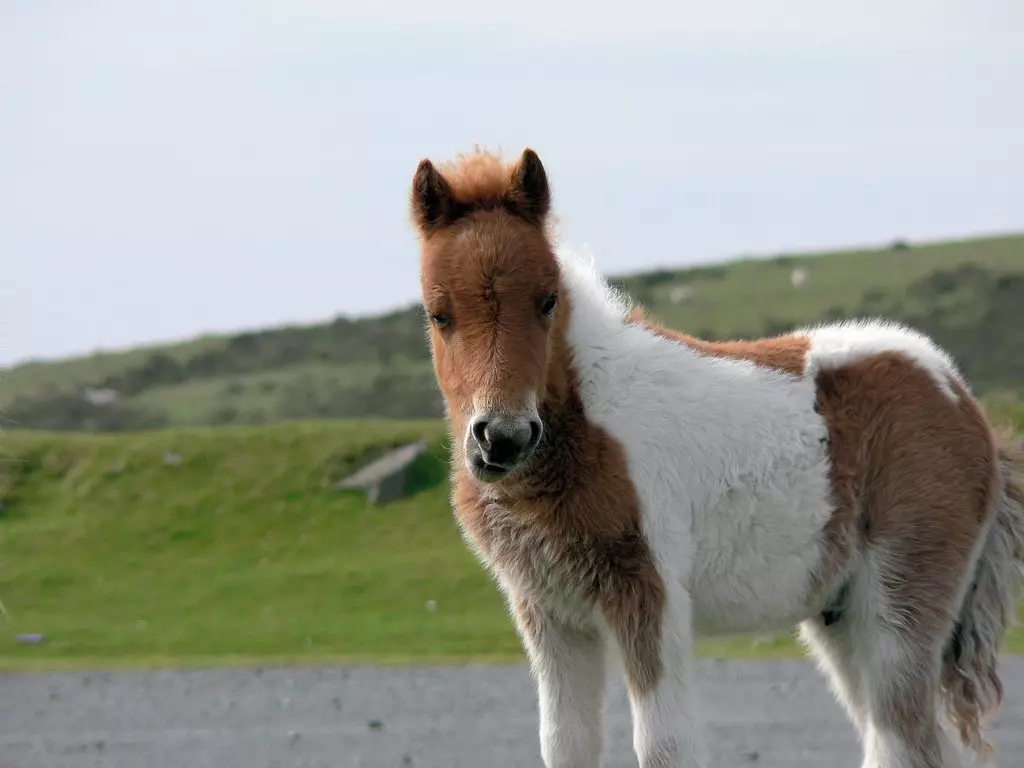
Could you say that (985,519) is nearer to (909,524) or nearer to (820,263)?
(909,524)

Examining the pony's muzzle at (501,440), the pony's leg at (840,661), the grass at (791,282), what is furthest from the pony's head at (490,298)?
the grass at (791,282)

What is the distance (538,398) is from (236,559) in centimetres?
1585

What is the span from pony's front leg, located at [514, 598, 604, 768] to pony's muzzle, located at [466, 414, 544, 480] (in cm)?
97

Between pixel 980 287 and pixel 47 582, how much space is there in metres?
34.1

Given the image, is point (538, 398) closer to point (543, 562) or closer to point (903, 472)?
point (543, 562)

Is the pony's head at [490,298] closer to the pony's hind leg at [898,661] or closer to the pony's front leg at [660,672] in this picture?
the pony's front leg at [660,672]

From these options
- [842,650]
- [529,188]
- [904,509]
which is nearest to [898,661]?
Result: [842,650]

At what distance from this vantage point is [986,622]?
6664mm

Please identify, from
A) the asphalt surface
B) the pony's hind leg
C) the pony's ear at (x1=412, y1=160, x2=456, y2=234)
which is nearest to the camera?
the pony's ear at (x1=412, y1=160, x2=456, y2=234)

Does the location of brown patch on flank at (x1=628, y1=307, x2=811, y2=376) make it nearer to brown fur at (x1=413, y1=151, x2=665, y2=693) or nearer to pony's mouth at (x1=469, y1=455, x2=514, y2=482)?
brown fur at (x1=413, y1=151, x2=665, y2=693)

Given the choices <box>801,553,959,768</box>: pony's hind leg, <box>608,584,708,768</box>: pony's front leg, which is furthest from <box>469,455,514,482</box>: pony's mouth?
<box>801,553,959,768</box>: pony's hind leg

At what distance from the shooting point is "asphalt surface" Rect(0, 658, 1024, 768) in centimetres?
969

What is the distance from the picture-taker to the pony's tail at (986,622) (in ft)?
21.6

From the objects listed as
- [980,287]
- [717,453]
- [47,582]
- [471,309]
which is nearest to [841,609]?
[717,453]
